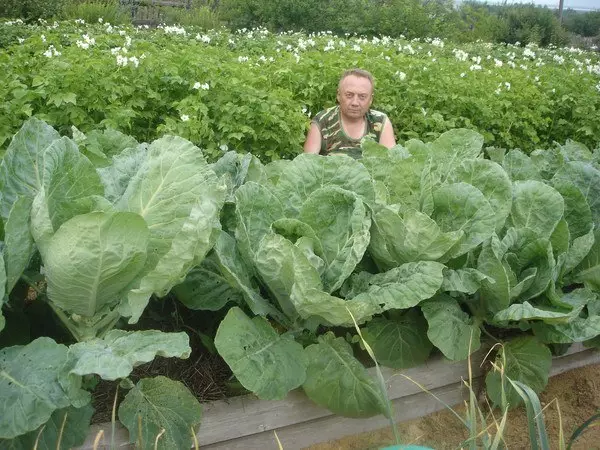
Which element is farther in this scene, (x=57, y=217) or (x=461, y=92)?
(x=461, y=92)

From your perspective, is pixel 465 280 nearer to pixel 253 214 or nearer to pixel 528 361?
pixel 528 361

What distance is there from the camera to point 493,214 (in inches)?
92.5

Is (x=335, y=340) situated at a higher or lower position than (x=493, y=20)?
higher

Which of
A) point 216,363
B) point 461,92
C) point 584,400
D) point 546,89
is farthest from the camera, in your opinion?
point 546,89

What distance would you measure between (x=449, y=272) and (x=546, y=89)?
539 centimetres

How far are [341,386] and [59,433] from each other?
A: 83 centimetres

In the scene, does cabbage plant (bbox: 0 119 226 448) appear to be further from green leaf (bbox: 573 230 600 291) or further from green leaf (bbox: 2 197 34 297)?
green leaf (bbox: 573 230 600 291)

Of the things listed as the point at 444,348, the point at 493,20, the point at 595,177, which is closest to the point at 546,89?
the point at 595,177

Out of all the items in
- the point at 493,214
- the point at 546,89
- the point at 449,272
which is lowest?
the point at 546,89

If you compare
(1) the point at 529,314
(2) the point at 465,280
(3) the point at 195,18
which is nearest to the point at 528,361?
(1) the point at 529,314

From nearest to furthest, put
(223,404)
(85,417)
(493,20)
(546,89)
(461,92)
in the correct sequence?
1. (85,417)
2. (223,404)
3. (461,92)
4. (546,89)
5. (493,20)

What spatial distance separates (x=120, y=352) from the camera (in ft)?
5.61

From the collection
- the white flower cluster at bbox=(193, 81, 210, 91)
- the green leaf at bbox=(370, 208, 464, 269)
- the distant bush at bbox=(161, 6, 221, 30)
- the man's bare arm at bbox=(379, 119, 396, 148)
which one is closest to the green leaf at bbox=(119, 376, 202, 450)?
the green leaf at bbox=(370, 208, 464, 269)

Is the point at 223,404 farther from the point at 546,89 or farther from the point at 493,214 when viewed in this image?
the point at 546,89
